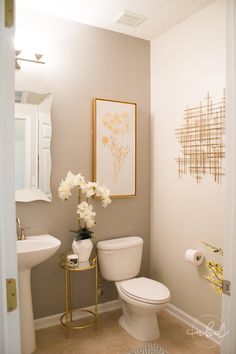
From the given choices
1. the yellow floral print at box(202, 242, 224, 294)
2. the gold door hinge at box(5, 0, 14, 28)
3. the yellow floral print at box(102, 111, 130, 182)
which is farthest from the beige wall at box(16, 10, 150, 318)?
the gold door hinge at box(5, 0, 14, 28)

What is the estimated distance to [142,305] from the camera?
2281 mm

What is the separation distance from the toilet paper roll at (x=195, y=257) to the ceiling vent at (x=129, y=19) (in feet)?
6.66

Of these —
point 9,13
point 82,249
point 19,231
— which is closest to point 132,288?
point 82,249

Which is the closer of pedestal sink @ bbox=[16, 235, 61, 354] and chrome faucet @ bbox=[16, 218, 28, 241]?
pedestal sink @ bbox=[16, 235, 61, 354]

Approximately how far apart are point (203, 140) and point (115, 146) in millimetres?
828

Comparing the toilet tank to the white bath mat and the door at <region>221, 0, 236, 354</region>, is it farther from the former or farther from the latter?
the door at <region>221, 0, 236, 354</region>

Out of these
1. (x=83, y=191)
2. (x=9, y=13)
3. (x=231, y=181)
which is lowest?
(x=83, y=191)

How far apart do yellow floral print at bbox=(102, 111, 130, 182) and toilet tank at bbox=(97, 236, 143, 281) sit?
62 cm

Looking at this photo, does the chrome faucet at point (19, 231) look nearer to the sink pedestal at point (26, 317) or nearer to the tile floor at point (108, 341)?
the sink pedestal at point (26, 317)

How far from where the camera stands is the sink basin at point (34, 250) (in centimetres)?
202

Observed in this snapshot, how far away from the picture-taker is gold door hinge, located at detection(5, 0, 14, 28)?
0.91m

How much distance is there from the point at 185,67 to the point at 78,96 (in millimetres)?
989

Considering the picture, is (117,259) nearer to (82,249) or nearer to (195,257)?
(82,249)

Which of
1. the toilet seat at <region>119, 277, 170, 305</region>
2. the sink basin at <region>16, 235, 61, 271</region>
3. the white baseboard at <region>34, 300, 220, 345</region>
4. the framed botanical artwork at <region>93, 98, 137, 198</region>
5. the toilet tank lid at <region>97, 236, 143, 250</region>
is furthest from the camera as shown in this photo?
the framed botanical artwork at <region>93, 98, 137, 198</region>
